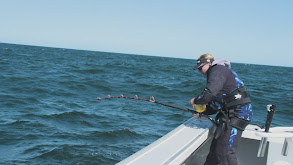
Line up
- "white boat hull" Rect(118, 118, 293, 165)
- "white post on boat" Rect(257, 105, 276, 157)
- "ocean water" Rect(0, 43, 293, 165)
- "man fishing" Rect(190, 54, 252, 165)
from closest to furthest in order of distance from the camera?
"white boat hull" Rect(118, 118, 293, 165) → "white post on boat" Rect(257, 105, 276, 157) → "man fishing" Rect(190, 54, 252, 165) → "ocean water" Rect(0, 43, 293, 165)

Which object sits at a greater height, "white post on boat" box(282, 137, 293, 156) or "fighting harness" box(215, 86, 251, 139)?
"fighting harness" box(215, 86, 251, 139)

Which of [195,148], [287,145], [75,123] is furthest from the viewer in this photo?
[75,123]

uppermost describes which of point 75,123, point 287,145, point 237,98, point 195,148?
point 237,98

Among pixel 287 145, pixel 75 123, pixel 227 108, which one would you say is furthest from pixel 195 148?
pixel 75 123

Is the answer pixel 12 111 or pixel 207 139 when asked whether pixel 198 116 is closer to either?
pixel 207 139

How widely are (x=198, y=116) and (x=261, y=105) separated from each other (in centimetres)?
913

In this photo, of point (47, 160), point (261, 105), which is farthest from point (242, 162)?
point (261, 105)

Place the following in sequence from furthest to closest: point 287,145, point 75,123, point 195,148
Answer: point 75,123 → point 195,148 → point 287,145

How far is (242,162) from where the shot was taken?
3.41 m

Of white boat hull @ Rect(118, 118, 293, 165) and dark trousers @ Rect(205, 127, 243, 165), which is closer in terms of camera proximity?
white boat hull @ Rect(118, 118, 293, 165)

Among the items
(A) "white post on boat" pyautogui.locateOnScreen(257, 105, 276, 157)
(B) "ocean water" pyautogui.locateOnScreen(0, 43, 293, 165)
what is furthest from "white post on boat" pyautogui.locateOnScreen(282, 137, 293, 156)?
(B) "ocean water" pyautogui.locateOnScreen(0, 43, 293, 165)

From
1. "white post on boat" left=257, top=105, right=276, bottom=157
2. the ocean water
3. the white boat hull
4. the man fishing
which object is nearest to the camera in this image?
the white boat hull

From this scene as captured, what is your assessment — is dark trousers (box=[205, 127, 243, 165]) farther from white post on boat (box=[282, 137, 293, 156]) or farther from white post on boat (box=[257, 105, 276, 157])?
white post on boat (box=[282, 137, 293, 156])

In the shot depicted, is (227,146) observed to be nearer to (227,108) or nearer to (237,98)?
(227,108)
